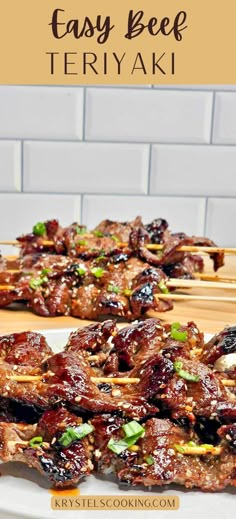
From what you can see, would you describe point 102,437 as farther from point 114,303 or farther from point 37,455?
point 114,303

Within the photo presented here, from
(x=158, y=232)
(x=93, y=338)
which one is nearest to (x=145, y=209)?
(x=158, y=232)

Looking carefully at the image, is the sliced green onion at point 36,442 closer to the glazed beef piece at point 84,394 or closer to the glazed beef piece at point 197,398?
the glazed beef piece at point 84,394

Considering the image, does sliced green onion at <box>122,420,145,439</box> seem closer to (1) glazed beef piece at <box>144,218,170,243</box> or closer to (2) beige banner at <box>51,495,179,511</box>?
(2) beige banner at <box>51,495,179,511</box>

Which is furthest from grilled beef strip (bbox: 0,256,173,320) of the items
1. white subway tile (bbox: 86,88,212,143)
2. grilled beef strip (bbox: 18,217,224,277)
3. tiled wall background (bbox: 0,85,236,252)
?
white subway tile (bbox: 86,88,212,143)

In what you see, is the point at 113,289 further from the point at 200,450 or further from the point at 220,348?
the point at 200,450

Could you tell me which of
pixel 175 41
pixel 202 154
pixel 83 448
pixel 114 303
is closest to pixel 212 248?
pixel 114 303

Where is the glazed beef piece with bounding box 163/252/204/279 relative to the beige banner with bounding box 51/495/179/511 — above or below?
above
